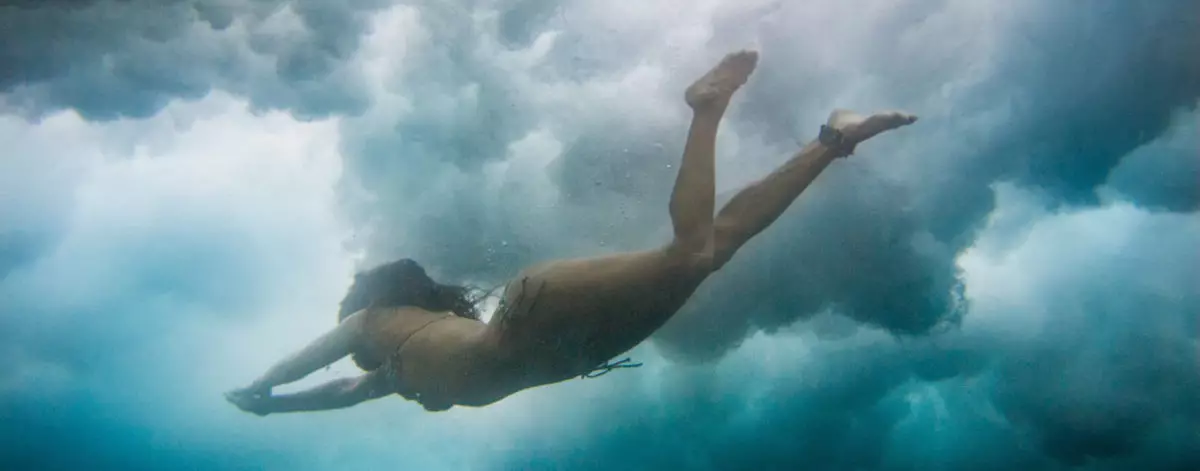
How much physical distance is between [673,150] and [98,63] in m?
8.69

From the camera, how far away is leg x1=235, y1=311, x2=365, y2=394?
502cm

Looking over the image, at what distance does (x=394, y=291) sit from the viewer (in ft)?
16.5

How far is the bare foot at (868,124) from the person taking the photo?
10.5ft

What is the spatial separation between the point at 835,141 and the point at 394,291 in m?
3.70

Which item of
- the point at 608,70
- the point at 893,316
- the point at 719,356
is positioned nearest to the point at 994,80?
the point at 608,70

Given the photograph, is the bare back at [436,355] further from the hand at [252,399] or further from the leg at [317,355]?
the hand at [252,399]

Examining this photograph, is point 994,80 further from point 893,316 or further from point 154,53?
point 154,53

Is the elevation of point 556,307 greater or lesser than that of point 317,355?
lesser

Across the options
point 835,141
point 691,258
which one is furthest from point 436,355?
point 835,141

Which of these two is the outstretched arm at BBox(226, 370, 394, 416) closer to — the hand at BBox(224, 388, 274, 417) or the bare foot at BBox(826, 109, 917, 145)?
the hand at BBox(224, 388, 274, 417)

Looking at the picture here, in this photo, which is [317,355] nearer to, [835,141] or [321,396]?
[321,396]

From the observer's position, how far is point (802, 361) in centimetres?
2017

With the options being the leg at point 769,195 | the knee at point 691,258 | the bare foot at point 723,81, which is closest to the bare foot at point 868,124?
the leg at point 769,195

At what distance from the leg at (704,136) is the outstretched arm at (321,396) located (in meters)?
3.17
